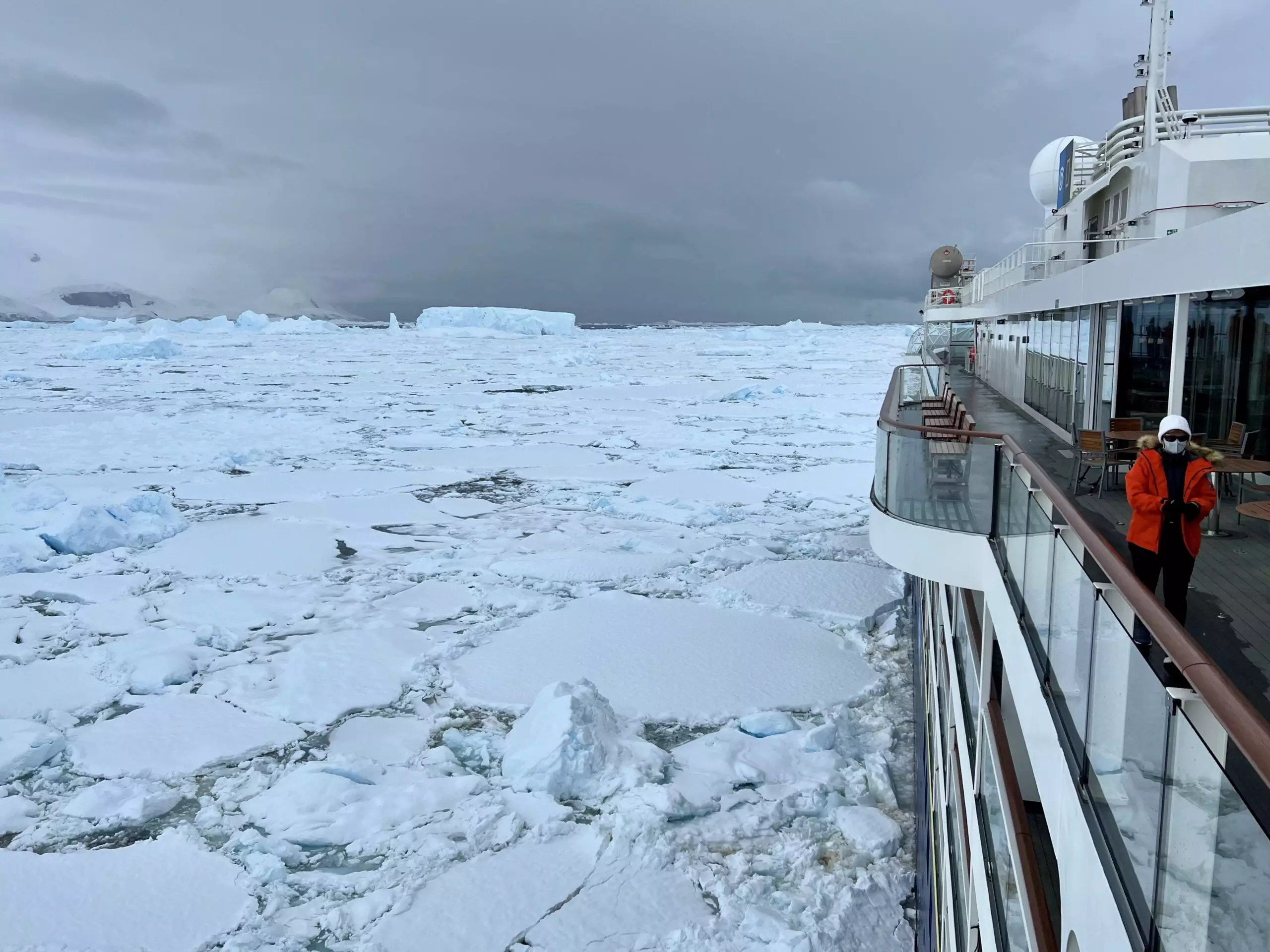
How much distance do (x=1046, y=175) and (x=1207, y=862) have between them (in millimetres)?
25854

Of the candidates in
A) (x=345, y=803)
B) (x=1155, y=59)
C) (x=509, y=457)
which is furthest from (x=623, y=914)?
(x=509, y=457)

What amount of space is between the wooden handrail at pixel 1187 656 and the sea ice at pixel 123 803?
682 centimetres

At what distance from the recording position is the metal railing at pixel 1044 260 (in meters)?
11.8

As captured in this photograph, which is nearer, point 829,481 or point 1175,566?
point 1175,566

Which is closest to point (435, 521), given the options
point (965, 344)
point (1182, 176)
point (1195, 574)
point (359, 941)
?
point (359, 941)

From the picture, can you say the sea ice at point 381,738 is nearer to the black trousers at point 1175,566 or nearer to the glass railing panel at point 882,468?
the glass railing panel at point 882,468

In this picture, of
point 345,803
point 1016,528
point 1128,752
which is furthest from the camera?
point 345,803

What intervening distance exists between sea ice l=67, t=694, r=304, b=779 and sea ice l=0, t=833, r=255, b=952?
1.16 meters

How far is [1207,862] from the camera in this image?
179 cm

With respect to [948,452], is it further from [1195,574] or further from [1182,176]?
[1182,176]

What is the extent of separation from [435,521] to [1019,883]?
44.9 ft

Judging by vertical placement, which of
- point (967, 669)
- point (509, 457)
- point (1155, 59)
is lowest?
point (509, 457)

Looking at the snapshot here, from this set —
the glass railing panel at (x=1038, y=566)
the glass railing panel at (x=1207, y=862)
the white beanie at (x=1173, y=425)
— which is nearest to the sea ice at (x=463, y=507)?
the glass railing panel at (x=1038, y=566)

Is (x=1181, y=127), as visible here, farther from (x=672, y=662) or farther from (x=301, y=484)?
(x=301, y=484)
